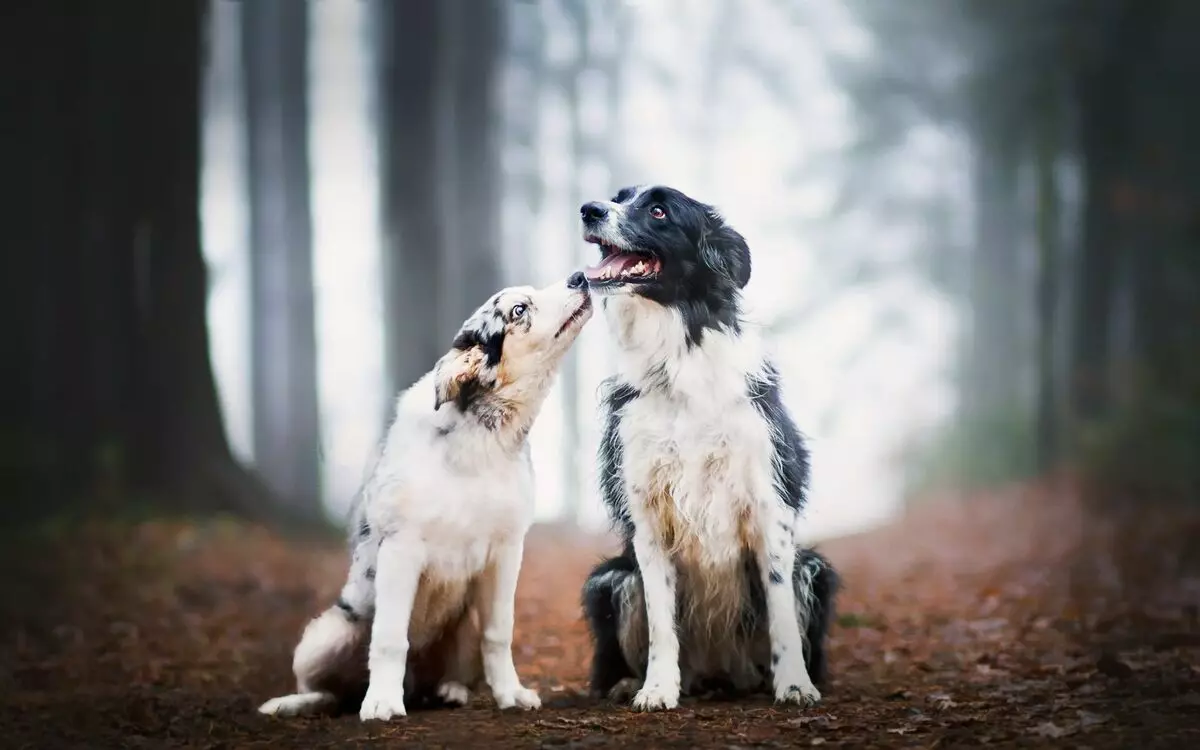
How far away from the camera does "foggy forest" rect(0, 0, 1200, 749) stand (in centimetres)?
684

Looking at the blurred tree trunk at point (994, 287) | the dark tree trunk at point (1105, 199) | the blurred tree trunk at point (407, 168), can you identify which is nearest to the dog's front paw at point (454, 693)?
the blurred tree trunk at point (407, 168)

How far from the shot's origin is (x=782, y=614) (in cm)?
380

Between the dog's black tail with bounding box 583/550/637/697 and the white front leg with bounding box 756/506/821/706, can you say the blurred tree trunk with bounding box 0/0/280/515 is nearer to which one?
the dog's black tail with bounding box 583/550/637/697

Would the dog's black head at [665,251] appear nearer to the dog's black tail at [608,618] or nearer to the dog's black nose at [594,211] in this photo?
the dog's black nose at [594,211]

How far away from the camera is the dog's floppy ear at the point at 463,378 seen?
3.78 metres

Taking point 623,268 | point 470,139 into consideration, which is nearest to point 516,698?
point 623,268

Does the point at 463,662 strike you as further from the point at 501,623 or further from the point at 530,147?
the point at 530,147

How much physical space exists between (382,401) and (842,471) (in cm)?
438

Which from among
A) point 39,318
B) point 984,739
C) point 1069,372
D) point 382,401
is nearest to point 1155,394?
point 1069,372

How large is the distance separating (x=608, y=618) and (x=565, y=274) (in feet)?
11.8

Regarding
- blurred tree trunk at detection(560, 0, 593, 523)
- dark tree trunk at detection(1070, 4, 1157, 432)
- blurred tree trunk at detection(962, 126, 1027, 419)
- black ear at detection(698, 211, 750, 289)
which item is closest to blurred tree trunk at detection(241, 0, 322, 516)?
blurred tree trunk at detection(560, 0, 593, 523)

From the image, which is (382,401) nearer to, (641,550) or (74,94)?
(74,94)

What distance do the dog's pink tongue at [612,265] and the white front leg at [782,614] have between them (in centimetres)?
94

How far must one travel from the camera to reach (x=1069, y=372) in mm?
10711
